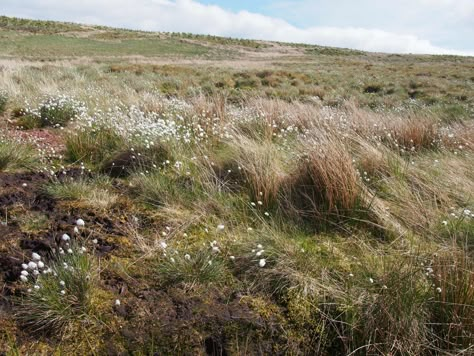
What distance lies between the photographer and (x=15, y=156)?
14.0 feet

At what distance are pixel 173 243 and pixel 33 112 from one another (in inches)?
186

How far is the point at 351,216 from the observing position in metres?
3.38

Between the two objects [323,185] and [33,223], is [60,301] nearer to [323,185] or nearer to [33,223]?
[33,223]

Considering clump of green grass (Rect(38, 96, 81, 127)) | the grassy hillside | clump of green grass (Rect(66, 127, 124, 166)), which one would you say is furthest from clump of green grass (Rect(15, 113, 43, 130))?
clump of green grass (Rect(66, 127, 124, 166))

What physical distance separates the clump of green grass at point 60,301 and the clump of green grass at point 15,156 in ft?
7.89

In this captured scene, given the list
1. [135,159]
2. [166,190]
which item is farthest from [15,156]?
[166,190]

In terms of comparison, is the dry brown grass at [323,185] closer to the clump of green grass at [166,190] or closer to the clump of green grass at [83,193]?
the clump of green grass at [166,190]

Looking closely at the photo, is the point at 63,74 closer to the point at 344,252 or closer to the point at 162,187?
the point at 162,187

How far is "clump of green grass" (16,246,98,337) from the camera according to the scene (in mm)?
2074

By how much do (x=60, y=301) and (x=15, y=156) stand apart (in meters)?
2.81

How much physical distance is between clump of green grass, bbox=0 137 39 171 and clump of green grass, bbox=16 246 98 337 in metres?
2.40

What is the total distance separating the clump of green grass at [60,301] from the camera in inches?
81.7

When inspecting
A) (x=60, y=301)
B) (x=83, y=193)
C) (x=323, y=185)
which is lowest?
(x=60, y=301)

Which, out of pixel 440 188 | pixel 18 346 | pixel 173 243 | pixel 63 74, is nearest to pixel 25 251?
pixel 18 346
